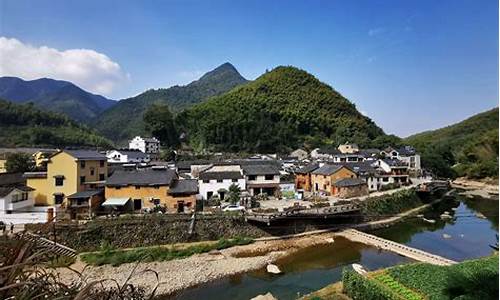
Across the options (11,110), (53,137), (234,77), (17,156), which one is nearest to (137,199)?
(17,156)

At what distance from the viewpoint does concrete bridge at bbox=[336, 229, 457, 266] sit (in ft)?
42.7

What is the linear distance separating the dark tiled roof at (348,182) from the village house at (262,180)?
464cm

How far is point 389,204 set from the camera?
72.9 ft

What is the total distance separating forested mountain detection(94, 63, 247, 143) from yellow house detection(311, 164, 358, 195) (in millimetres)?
39822

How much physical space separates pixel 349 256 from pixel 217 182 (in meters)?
9.73

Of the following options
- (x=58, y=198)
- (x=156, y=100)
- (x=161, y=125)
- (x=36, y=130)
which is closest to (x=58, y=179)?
(x=58, y=198)

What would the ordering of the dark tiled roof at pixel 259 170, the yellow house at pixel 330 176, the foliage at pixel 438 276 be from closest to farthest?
the foliage at pixel 438 276, the dark tiled roof at pixel 259 170, the yellow house at pixel 330 176

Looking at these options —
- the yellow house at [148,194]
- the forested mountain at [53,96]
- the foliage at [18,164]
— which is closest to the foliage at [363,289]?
the yellow house at [148,194]

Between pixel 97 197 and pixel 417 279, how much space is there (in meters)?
15.8

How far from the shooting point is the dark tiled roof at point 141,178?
→ 17719 mm

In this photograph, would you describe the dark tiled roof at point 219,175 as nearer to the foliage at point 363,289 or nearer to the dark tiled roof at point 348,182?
the dark tiled roof at point 348,182

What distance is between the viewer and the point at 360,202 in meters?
20.7

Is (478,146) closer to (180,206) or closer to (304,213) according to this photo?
(304,213)

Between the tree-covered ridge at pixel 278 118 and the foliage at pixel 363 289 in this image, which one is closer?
the foliage at pixel 363 289
